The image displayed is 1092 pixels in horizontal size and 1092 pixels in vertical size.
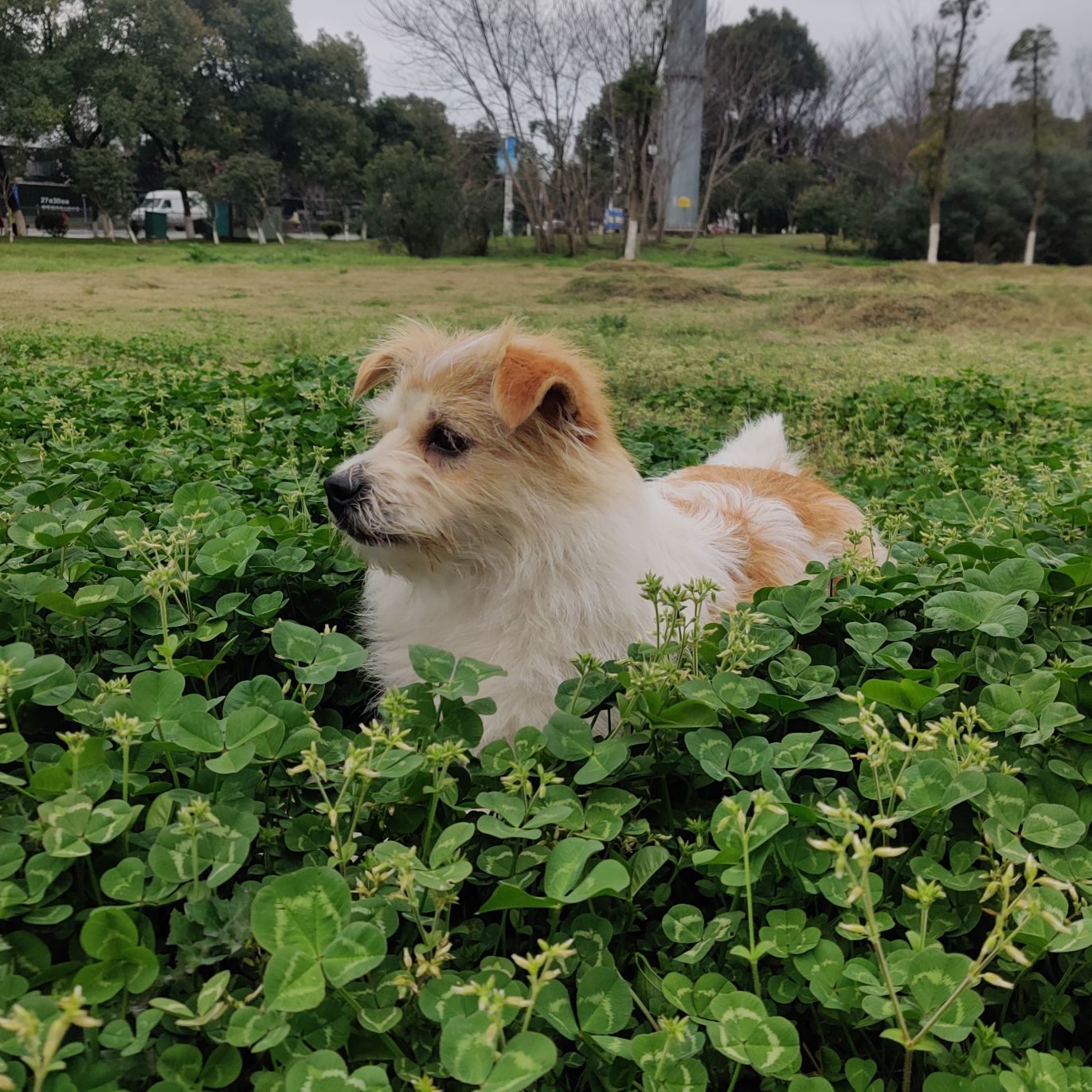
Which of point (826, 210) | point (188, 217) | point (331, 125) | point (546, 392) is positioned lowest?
point (546, 392)

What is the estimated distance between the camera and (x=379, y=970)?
42.6 inches

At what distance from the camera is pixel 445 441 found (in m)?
2.56

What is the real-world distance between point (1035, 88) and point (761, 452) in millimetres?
35979

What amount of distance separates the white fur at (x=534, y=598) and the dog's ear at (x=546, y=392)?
0.71 feet

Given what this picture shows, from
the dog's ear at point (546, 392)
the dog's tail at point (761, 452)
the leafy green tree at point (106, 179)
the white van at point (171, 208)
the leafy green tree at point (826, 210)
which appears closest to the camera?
the dog's ear at point (546, 392)

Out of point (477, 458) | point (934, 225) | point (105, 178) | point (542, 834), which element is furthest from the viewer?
point (934, 225)

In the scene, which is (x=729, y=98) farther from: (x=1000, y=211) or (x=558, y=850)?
(x=558, y=850)

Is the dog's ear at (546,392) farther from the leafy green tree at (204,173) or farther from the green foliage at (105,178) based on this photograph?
the leafy green tree at (204,173)

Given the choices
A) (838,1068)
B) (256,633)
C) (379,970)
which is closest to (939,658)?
(838,1068)

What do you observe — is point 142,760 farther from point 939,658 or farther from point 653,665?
point 939,658

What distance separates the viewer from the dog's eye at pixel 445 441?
100 inches

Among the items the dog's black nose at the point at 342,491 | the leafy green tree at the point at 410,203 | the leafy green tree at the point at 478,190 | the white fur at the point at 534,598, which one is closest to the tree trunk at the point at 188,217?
the leafy green tree at the point at 410,203

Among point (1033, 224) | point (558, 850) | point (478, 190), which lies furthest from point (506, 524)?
point (1033, 224)

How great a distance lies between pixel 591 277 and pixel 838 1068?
16796 millimetres
